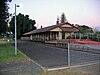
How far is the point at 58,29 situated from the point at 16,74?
101ft

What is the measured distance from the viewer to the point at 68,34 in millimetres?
39969

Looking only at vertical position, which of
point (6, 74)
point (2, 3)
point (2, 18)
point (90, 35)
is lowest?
point (6, 74)

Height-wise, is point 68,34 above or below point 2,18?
below

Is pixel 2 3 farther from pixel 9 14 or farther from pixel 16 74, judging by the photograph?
pixel 16 74

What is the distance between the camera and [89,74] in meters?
7.34

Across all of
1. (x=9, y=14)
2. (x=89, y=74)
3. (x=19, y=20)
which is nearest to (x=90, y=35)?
(x=9, y=14)

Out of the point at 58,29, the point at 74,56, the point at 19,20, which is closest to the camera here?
the point at 74,56

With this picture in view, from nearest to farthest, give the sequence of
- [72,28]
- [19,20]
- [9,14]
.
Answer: [9,14] < [72,28] < [19,20]

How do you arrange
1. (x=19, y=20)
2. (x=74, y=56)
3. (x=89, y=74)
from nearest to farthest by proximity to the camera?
1. (x=89, y=74)
2. (x=74, y=56)
3. (x=19, y=20)

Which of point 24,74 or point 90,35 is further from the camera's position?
point 90,35

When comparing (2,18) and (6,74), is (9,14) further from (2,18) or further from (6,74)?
(6,74)

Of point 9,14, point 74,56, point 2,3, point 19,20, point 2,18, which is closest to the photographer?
point 74,56

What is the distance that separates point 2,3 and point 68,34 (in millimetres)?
17844

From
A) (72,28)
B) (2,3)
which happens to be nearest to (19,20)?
(72,28)
